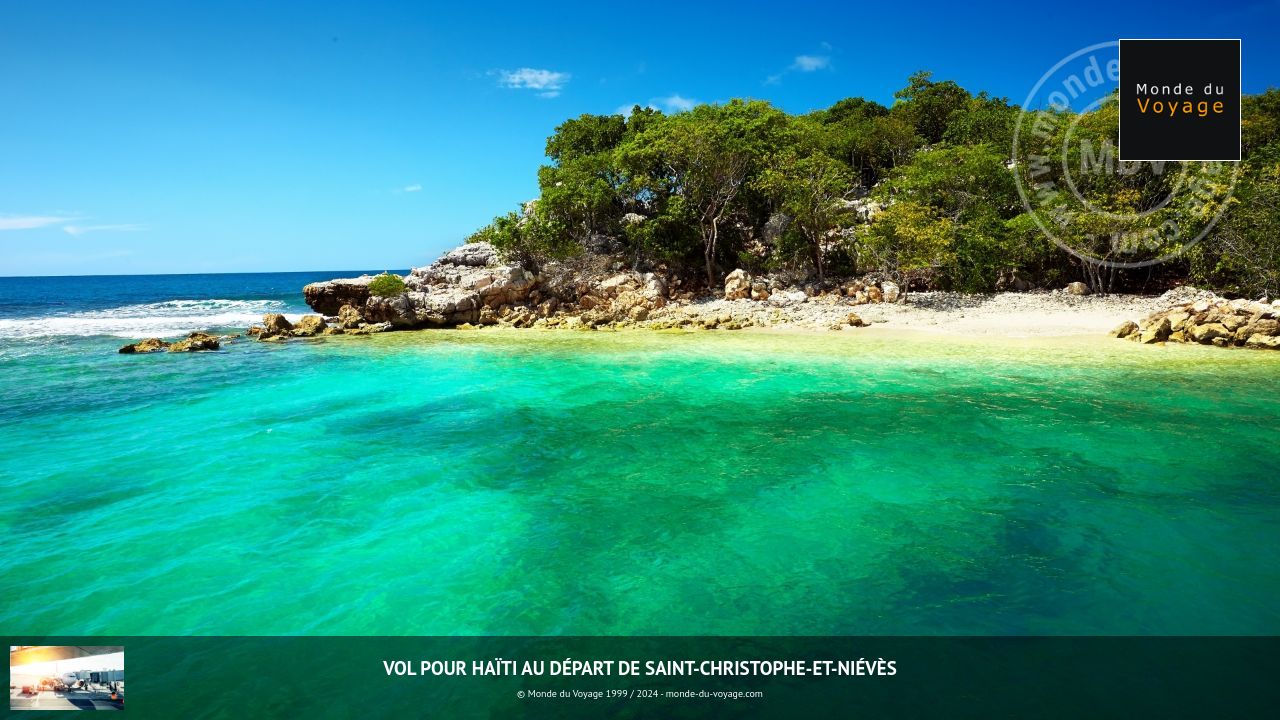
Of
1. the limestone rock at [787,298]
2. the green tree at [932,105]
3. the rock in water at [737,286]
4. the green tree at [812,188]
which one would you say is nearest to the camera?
the limestone rock at [787,298]

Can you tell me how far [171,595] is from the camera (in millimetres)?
6758

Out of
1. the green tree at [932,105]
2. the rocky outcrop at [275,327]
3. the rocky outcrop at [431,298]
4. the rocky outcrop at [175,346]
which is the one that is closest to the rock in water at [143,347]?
the rocky outcrop at [175,346]

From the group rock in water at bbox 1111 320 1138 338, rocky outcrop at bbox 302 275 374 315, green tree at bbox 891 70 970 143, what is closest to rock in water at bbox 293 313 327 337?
rocky outcrop at bbox 302 275 374 315

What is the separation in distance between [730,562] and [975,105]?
5583 cm

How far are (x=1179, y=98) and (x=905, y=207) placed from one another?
14795 millimetres

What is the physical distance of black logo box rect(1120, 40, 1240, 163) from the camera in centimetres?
1655

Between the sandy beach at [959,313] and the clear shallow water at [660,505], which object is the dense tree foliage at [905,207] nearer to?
the sandy beach at [959,313]

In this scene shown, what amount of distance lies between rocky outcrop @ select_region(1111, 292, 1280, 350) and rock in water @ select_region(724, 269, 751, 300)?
18.6 meters

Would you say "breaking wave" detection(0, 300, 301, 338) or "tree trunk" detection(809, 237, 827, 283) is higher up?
"tree trunk" detection(809, 237, 827, 283)

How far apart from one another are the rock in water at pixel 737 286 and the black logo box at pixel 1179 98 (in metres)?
20.1

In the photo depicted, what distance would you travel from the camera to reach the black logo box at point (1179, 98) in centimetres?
1655

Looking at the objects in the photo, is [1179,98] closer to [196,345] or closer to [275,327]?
[196,345]

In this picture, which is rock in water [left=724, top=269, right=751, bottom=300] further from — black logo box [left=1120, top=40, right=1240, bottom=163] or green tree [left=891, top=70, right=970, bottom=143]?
green tree [left=891, top=70, right=970, bottom=143]

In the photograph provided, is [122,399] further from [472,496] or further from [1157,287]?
[1157,287]
